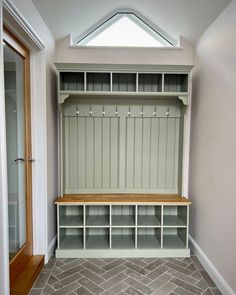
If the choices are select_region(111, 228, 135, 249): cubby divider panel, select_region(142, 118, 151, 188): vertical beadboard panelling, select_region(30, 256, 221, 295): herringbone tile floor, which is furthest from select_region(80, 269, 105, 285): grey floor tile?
select_region(142, 118, 151, 188): vertical beadboard panelling

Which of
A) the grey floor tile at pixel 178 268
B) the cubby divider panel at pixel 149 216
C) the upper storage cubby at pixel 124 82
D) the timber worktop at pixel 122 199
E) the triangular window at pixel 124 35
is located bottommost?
the grey floor tile at pixel 178 268

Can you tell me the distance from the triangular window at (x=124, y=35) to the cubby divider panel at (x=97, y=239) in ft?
8.05

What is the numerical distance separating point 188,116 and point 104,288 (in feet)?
7.07

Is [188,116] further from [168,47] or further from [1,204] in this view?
[1,204]

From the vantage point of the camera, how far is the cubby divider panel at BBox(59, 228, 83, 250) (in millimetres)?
2500

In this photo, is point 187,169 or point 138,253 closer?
point 138,253

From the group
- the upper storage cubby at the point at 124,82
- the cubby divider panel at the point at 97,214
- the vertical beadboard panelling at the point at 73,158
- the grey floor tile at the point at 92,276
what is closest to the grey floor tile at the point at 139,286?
the grey floor tile at the point at 92,276

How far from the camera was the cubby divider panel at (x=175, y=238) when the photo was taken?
2527mm

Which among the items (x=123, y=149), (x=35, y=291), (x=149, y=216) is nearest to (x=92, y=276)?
(x=35, y=291)

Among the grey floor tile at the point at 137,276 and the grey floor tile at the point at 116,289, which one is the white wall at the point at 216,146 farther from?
the grey floor tile at the point at 116,289

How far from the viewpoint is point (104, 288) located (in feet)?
6.42

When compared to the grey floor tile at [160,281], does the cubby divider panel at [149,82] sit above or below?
above

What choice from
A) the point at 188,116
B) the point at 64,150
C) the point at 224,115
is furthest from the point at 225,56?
the point at 64,150

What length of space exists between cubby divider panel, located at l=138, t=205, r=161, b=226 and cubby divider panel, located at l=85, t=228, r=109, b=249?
49 centimetres
